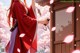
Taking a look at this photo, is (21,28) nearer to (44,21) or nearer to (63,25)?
(44,21)

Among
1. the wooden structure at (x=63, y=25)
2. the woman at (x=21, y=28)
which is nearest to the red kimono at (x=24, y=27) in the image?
the woman at (x=21, y=28)

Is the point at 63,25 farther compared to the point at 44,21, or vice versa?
the point at 63,25

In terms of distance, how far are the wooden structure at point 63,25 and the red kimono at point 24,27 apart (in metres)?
0.46

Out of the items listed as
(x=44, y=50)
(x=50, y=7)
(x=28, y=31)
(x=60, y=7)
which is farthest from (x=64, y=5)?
(x=44, y=50)

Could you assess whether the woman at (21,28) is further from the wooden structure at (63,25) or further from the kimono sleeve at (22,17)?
the wooden structure at (63,25)

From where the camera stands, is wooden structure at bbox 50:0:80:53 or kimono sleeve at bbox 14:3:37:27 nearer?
kimono sleeve at bbox 14:3:37:27

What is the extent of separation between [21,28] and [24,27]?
2cm

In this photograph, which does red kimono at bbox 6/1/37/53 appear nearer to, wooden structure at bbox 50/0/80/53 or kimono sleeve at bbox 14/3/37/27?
kimono sleeve at bbox 14/3/37/27

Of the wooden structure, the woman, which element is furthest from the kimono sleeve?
the wooden structure

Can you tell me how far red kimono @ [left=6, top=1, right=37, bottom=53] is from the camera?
158 cm

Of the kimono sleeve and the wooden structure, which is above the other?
the kimono sleeve

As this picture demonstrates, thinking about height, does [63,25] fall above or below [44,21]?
below

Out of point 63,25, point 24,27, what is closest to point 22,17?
point 24,27

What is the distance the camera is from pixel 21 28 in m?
1.60
